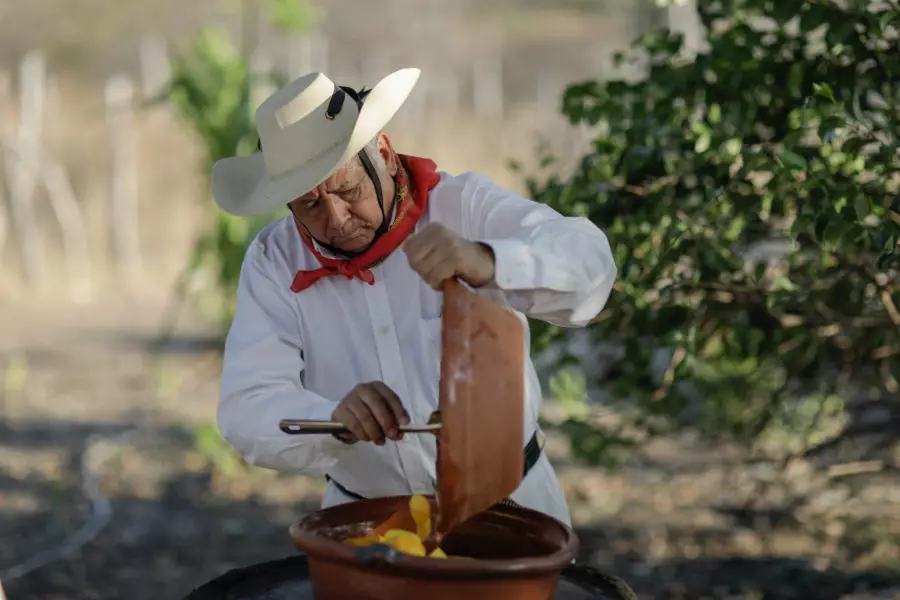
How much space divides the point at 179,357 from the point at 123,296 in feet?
11.0

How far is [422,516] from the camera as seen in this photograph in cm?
203

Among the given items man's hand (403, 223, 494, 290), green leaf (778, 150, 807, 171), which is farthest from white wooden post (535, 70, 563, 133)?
man's hand (403, 223, 494, 290)

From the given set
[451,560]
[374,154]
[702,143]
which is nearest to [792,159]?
[702,143]

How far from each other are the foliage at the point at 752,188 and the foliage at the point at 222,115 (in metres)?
2.50

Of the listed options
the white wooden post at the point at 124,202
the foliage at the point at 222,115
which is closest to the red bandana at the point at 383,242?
the foliage at the point at 222,115

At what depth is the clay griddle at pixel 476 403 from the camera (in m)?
1.77

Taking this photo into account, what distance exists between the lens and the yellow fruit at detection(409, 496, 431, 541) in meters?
2.02

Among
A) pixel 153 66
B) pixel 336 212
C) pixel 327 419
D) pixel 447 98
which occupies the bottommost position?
pixel 327 419

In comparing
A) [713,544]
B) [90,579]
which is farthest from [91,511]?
[713,544]

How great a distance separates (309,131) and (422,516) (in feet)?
2.12

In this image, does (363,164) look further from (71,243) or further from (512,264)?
(71,243)

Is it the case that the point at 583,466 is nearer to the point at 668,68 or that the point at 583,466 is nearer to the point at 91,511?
the point at 91,511

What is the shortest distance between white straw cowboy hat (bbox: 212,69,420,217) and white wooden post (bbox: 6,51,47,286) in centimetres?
Answer: 995

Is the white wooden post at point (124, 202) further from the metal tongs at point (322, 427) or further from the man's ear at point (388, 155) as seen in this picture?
the metal tongs at point (322, 427)
